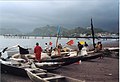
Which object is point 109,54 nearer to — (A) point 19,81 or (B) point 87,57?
(B) point 87,57

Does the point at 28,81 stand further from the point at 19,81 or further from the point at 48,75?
the point at 48,75

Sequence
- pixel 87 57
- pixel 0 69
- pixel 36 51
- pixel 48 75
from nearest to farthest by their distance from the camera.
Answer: pixel 48 75 < pixel 0 69 < pixel 36 51 < pixel 87 57

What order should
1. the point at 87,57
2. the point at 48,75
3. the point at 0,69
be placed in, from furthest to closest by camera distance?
the point at 87,57, the point at 0,69, the point at 48,75

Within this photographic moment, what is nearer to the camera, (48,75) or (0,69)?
(48,75)

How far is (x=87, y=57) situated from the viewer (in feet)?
54.4

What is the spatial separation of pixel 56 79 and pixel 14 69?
3.65 m

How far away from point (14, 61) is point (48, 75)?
12.5ft

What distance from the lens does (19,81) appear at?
10.8 m

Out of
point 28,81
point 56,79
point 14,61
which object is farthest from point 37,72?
point 14,61

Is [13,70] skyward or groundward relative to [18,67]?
groundward

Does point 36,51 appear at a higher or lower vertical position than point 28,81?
higher

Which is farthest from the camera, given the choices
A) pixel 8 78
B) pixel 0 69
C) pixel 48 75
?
pixel 0 69

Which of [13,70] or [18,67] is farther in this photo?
[13,70]

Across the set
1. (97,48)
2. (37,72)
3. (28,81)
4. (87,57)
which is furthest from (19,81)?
(97,48)
